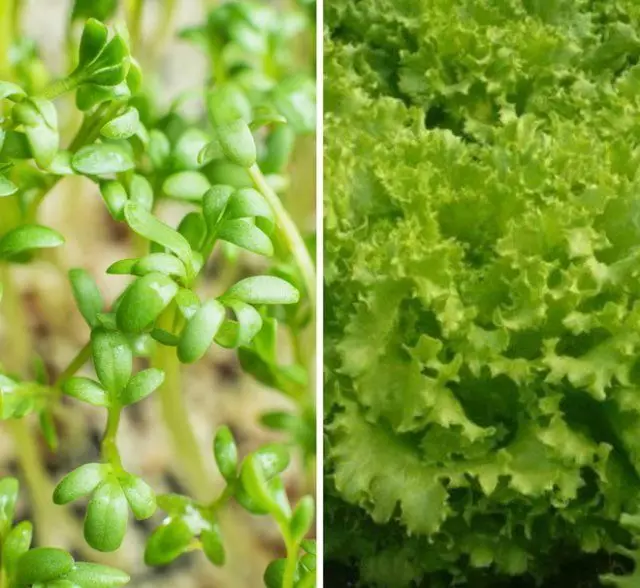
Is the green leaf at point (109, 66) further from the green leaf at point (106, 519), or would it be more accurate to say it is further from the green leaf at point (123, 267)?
the green leaf at point (106, 519)

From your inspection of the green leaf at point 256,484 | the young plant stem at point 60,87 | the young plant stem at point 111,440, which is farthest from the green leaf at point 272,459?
the young plant stem at point 60,87

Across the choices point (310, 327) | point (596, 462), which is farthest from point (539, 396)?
point (310, 327)

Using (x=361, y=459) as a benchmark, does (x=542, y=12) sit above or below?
above

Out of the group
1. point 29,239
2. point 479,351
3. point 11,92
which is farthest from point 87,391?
point 479,351

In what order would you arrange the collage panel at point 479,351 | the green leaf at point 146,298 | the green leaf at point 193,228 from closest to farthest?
the green leaf at point 146,298 < the green leaf at point 193,228 < the collage panel at point 479,351

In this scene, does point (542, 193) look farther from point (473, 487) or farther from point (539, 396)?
point (473, 487)

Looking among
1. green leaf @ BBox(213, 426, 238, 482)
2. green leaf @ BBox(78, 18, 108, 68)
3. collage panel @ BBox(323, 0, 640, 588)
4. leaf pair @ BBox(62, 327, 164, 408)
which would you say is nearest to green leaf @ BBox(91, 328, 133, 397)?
leaf pair @ BBox(62, 327, 164, 408)

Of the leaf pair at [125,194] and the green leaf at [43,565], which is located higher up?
the leaf pair at [125,194]
